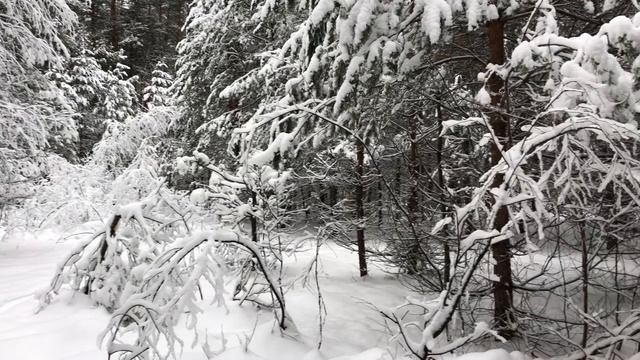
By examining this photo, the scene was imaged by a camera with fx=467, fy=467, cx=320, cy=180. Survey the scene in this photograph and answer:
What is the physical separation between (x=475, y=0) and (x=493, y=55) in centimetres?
102

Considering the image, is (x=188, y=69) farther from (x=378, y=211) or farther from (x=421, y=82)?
(x=421, y=82)

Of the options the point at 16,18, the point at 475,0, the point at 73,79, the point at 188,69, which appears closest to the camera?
the point at 475,0

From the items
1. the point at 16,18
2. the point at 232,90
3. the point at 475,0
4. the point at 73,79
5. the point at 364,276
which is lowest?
the point at 364,276

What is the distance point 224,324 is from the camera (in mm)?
4504

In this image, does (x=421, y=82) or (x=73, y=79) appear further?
(x=73, y=79)

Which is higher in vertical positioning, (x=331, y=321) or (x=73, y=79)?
(x=73, y=79)

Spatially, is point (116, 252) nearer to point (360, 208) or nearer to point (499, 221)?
point (499, 221)

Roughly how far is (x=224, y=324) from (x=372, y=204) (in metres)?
4.35

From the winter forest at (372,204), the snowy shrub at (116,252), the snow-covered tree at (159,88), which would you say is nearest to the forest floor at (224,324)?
the winter forest at (372,204)

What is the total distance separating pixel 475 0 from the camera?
146 inches

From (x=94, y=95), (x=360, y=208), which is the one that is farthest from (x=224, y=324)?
(x=94, y=95)

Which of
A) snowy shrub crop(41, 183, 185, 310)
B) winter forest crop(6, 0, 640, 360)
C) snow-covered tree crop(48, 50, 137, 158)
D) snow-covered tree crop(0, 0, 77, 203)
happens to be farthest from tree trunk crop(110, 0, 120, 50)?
snowy shrub crop(41, 183, 185, 310)

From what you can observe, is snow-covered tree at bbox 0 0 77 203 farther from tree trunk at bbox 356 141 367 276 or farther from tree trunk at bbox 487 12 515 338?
tree trunk at bbox 487 12 515 338

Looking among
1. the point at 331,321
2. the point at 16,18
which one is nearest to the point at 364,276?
the point at 331,321
